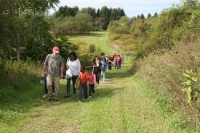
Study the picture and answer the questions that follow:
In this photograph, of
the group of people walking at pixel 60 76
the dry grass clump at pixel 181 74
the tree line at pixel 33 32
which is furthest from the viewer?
the tree line at pixel 33 32

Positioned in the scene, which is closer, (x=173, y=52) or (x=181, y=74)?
(x=181, y=74)

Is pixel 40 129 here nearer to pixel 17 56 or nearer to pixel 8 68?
pixel 8 68

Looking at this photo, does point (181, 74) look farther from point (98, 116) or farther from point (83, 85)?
point (83, 85)

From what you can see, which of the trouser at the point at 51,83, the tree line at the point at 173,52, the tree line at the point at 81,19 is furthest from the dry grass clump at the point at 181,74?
the tree line at the point at 81,19

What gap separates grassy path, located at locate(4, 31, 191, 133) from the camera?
12555mm

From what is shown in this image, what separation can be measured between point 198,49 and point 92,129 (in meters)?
3.64

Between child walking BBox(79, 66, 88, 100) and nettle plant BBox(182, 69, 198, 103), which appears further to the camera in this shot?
child walking BBox(79, 66, 88, 100)

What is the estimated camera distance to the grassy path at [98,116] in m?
12.6

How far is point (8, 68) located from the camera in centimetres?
2203

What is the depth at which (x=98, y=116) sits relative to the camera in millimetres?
14352

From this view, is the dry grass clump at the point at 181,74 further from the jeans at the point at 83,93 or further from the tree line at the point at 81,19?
the tree line at the point at 81,19

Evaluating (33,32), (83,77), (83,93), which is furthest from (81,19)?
(83,93)

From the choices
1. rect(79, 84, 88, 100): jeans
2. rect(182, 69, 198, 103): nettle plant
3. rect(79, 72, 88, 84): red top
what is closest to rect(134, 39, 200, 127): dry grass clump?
rect(182, 69, 198, 103): nettle plant

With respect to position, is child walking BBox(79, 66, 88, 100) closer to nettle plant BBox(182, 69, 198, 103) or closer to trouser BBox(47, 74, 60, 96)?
trouser BBox(47, 74, 60, 96)
